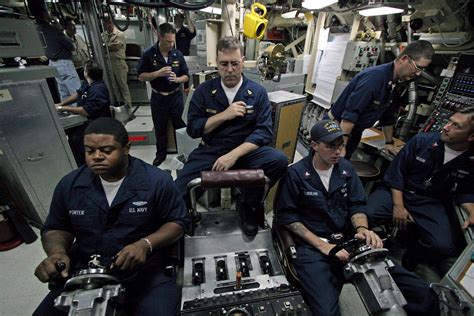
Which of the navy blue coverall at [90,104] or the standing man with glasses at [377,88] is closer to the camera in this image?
the standing man with glasses at [377,88]

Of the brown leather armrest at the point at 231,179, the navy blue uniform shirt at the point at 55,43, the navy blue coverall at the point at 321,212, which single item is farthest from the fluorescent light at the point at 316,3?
the navy blue uniform shirt at the point at 55,43

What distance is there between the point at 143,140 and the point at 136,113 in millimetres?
1606

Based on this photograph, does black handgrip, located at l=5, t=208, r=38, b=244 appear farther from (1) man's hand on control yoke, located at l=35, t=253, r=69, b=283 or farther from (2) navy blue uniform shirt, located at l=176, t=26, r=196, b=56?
(2) navy blue uniform shirt, located at l=176, t=26, r=196, b=56

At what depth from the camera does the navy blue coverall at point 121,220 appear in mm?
1327

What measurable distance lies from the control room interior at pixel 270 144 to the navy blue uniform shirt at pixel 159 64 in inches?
5.7

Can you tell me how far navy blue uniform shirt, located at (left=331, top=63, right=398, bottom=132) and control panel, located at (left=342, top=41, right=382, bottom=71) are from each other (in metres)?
1.26

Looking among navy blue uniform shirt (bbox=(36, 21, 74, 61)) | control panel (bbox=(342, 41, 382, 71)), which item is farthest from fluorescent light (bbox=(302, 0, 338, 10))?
navy blue uniform shirt (bbox=(36, 21, 74, 61))

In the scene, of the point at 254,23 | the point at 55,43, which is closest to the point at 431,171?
the point at 254,23

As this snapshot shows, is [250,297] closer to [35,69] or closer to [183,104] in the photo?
[35,69]

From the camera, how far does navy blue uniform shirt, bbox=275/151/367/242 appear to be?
1688 mm

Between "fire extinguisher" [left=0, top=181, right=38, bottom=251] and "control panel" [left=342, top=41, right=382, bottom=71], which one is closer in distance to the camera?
"fire extinguisher" [left=0, top=181, right=38, bottom=251]

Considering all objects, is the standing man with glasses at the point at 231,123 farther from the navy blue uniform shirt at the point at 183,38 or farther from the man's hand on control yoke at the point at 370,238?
the navy blue uniform shirt at the point at 183,38

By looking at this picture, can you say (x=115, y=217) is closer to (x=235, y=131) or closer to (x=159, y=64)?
(x=235, y=131)

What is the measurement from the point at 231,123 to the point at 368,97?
140cm
